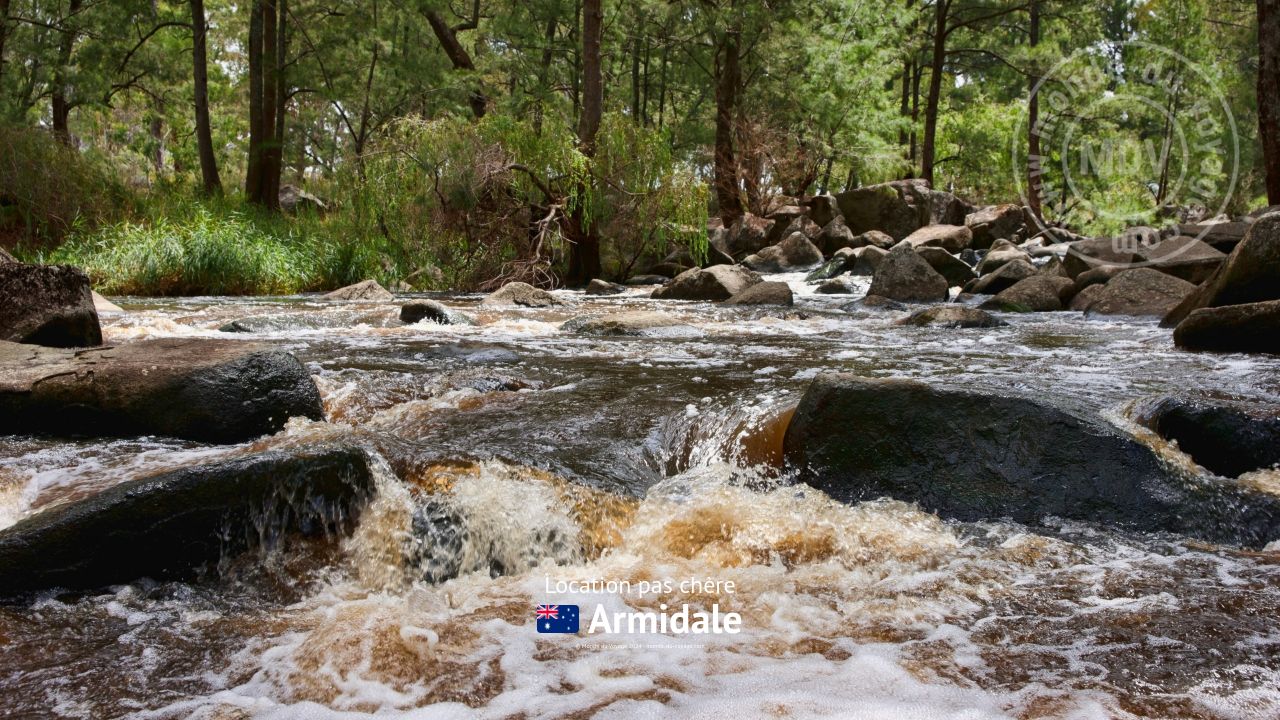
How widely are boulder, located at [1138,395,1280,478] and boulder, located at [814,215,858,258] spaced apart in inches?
615

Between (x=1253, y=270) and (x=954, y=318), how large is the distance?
8.24 feet

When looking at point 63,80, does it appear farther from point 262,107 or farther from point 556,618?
point 556,618

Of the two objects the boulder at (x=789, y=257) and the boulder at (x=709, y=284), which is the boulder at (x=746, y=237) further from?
the boulder at (x=709, y=284)

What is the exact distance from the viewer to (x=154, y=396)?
3910 millimetres

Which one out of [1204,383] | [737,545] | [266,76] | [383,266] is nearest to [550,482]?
[737,545]

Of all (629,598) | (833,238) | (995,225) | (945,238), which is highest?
(995,225)

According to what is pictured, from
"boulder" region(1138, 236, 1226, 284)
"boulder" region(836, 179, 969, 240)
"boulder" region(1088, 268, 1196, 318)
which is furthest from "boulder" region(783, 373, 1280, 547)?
"boulder" region(836, 179, 969, 240)

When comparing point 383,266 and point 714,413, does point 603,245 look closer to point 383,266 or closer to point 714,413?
point 383,266

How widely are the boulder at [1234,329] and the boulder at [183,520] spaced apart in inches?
242

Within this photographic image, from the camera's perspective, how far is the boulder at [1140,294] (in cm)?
896

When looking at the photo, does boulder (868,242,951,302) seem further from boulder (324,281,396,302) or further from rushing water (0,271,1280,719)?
rushing water (0,271,1280,719)

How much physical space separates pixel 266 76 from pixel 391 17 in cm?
433

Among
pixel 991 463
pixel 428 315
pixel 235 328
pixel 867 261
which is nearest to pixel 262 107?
pixel 428 315

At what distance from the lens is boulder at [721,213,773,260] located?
20.0m
